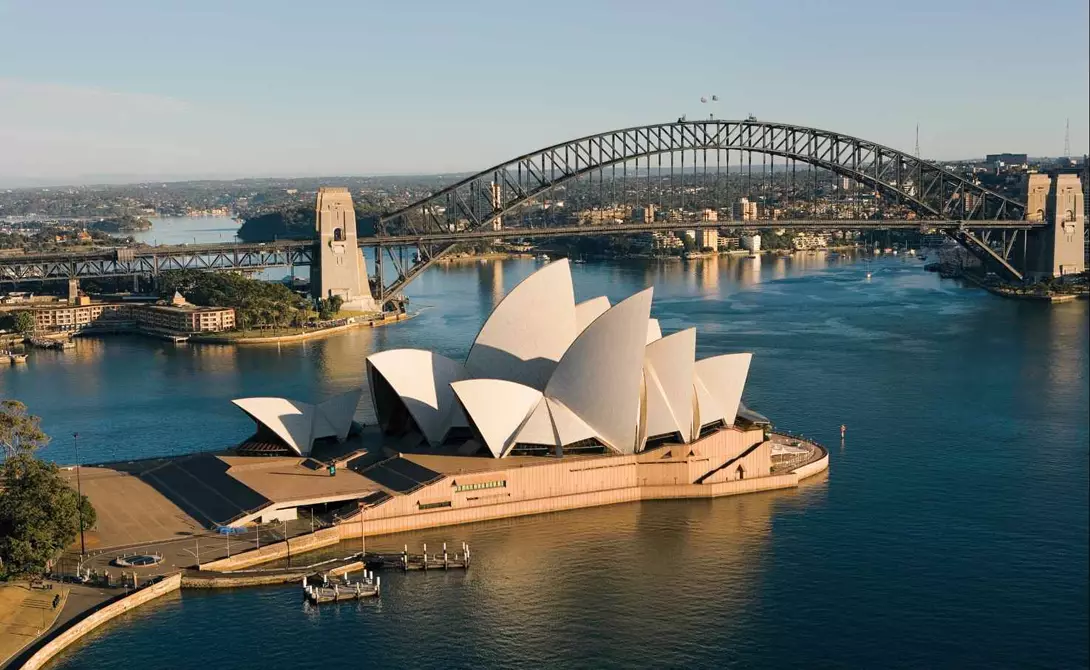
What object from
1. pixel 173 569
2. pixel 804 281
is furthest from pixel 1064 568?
pixel 804 281

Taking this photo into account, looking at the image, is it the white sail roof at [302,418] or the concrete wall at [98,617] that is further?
the white sail roof at [302,418]

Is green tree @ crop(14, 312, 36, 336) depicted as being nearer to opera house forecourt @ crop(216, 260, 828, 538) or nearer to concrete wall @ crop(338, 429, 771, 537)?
opera house forecourt @ crop(216, 260, 828, 538)

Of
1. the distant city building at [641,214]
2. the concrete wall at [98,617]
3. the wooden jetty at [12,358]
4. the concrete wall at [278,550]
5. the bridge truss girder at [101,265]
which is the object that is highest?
the distant city building at [641,214]

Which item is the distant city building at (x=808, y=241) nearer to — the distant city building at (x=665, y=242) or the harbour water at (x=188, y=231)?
the distant city building at (x=665, y=242)

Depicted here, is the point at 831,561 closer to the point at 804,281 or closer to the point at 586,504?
the point at 586,504

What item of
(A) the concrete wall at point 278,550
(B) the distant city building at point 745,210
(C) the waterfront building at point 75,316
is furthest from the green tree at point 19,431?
(B) the distant city building at point 745,210

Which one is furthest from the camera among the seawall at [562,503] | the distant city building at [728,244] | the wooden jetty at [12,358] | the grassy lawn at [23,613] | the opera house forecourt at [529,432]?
the distant city building at [728,244]

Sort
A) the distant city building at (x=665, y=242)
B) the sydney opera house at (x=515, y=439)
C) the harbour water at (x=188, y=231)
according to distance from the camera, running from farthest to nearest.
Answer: the harbour water at (x=188, y=231) → the distant city building at (x=665, y=242) → the sydney opera house at (x=515, y=439)
